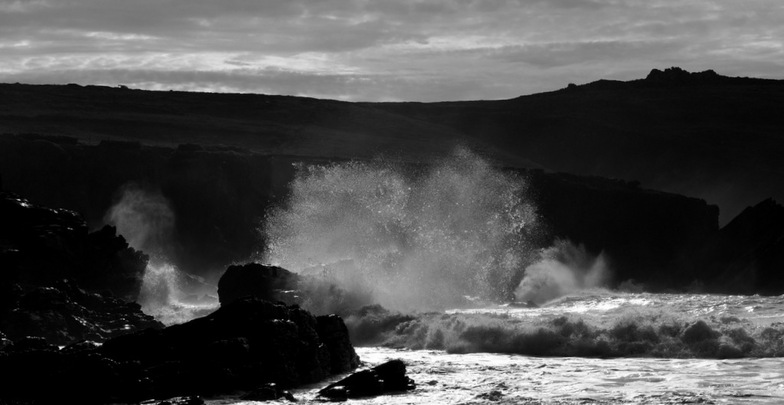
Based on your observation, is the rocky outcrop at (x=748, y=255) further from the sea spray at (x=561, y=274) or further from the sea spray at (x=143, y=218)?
the sea spray at (x=143, y=218)

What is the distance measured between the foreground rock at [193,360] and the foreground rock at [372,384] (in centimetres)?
138

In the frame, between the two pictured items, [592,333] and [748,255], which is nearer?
[592,333]

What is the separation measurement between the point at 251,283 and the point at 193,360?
14.5 metres

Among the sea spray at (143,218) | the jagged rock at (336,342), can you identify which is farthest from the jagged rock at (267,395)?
the sea spray at (143,218)

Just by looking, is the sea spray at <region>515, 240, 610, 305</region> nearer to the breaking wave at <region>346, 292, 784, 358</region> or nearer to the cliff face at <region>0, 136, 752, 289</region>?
the cliff face at <region>0, 136, 752, 289</region>

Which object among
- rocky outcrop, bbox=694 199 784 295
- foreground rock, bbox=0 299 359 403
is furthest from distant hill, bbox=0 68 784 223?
foreground rock, bbox=0 299 359 403

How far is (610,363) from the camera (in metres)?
32.7

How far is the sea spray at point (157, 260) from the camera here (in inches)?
1951

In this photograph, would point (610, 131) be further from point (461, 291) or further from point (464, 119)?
point (461, 291)

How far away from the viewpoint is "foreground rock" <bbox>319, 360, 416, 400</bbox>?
91.4 ft

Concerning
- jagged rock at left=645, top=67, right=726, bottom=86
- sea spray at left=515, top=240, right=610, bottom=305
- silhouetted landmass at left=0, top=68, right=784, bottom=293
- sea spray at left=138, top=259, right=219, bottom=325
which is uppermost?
jagged rock at left=645, top=67, right=726, bottom=86

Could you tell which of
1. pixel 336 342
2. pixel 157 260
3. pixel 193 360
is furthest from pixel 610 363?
pixel 157 260

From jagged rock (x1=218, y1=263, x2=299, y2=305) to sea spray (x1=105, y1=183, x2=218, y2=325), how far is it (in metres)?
3.04

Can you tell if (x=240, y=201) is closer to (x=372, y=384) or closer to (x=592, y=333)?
(x=592, y=333)
